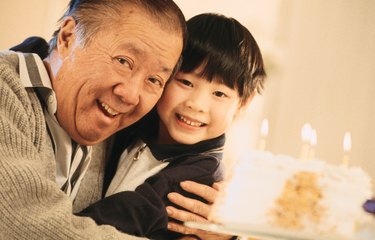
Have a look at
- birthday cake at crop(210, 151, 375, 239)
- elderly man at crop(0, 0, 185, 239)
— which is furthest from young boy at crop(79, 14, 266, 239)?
birthday cake at crop(210, 151, 375, 239)

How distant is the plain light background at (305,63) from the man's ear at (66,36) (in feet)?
1.38

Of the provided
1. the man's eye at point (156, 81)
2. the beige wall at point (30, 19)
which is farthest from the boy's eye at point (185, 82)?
the beige wall at point (30, 19)

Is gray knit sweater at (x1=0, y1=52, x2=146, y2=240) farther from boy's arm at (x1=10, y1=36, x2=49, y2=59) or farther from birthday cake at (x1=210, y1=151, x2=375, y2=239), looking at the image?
birthday cake at (x1=210, y1=151, x2=375, y2=239)

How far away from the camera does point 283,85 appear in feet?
4.72

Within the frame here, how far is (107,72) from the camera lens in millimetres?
1027

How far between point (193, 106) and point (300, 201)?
38 centimetres

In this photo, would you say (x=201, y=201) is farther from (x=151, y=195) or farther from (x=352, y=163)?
(x=352, y=163)

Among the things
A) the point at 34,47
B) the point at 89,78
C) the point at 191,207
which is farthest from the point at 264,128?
the point at 34,47

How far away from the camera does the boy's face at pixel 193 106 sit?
3.94ft

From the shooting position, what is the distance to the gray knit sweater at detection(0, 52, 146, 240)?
2.55 ft

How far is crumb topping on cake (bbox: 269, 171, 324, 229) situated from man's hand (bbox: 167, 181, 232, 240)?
23 centimetres

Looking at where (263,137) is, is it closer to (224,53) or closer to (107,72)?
(224,53)

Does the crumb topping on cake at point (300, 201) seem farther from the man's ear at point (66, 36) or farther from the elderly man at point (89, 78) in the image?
the man's ear at point (66, 36)

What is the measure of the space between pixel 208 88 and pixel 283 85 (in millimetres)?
349
